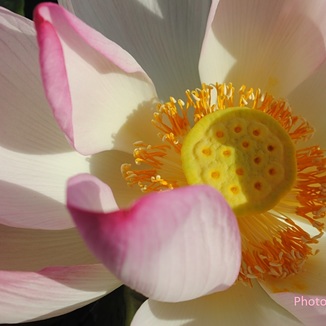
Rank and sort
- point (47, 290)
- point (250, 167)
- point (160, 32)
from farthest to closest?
point (160, 32), point (250, 167), point (47, 290)

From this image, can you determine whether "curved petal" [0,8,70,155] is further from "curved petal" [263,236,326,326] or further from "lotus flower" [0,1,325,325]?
"curved petal" [263,236,326,326]

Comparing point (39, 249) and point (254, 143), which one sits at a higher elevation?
point (254, 143)

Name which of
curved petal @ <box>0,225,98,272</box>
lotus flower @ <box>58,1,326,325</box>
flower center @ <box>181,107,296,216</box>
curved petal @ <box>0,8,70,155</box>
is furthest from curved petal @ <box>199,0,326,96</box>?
curved petal @ <box>0,225,98,272</box>

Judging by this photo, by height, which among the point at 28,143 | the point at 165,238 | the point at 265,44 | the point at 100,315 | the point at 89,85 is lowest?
the point at 100,315

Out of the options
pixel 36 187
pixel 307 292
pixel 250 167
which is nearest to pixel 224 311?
pixel 307 292

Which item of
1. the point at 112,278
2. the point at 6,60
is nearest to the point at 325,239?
the point at 112,278

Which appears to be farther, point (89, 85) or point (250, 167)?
point (250, 167)

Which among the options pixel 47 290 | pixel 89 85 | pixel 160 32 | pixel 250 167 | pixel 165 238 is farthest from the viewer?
pixel 160 32

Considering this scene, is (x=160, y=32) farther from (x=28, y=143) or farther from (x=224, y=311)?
(x=224, y=311)
